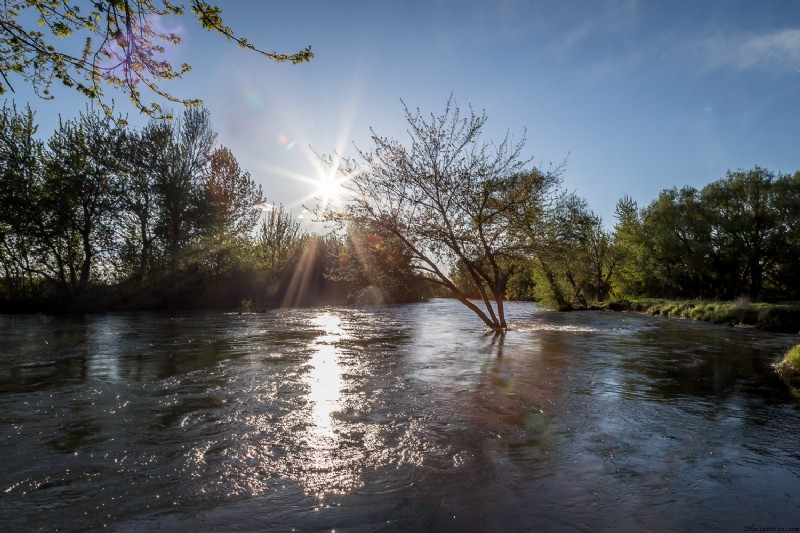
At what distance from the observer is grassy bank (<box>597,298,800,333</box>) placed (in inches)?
872

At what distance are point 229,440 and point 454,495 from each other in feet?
9.27

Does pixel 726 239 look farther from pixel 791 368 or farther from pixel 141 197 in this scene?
pixel 141 197

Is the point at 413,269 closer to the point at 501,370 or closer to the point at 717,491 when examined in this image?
the point at 501,370

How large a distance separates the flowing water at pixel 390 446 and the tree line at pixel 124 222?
17.2 meters

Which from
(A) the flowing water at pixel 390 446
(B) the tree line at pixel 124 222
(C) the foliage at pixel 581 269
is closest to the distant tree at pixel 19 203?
(B) the tree line at pixel 124 222

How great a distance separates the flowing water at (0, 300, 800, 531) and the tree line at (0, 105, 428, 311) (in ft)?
56.3

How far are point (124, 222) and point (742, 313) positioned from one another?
146 feet

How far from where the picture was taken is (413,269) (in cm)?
1891

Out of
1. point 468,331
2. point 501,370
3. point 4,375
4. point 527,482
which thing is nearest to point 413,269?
point 468,331

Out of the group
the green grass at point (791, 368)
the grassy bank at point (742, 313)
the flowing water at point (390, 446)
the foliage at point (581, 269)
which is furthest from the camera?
the foliage at point (581, 269)

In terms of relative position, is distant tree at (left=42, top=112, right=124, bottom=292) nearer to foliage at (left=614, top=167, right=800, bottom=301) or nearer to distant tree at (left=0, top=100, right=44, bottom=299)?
distant tree at (left=0, top=100, right=44, bottom=299)

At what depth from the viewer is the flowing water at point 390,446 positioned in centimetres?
355

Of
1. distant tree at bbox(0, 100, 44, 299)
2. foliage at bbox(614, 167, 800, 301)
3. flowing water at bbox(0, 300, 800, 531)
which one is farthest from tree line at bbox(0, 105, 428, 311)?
foliage at bbox(614, 167, 800, 301)

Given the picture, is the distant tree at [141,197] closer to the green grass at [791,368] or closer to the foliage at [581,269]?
the foliage at [581,269]
